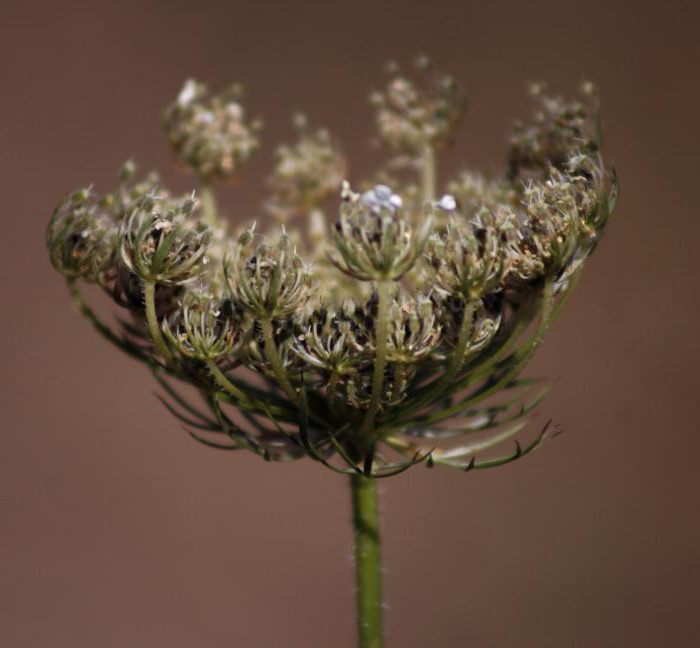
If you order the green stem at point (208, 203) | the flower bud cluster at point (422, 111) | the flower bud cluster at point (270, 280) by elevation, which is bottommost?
the flower bud cluster at point (270, 280)

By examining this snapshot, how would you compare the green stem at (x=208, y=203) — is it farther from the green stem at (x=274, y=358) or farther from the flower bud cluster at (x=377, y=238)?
the flower bud cluster at (x=377, y=238)

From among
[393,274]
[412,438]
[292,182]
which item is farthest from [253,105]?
[393,274]

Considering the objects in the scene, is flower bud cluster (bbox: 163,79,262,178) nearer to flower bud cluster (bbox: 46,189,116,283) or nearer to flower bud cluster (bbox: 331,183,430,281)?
flower bud cluster (bbox: 46,189,116,283)

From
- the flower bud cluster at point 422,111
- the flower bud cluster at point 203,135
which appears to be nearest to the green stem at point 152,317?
the flower bud cluster at point 203,135

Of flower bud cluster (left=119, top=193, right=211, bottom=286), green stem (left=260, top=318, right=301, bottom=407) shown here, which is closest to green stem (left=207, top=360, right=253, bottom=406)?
green stem (left=260, top=318, right=301, bottom=407)

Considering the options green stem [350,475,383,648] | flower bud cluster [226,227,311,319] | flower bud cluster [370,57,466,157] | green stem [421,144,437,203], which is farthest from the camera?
flower bud cluster [370,57,466,157]

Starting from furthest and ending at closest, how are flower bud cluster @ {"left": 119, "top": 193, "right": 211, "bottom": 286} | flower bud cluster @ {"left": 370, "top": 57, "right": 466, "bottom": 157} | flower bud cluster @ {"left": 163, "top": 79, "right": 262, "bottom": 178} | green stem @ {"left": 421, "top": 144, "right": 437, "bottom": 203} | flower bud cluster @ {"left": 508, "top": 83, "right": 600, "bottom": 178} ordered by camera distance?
flower bud cluster @ {"left": 370, "top": 57, "right": 466, "bottom": 157} → green stem @ {"left": 421, "top": 144, "right": 437, "bottom": 203} → flower bud cluster @ {"left": 163, "top": 79, "right": 262, "bottom": 178} → flower bud cluster @ {"left": 508, "top": 83, "right": 600, "bottom": 178} → flower bud cluster @ {"left": 119, "top": 193, "right": 211, "bottom": 286}

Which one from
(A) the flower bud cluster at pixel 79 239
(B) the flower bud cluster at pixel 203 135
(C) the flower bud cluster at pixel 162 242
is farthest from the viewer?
(B) the flower bud cluster at pixel 203 135
